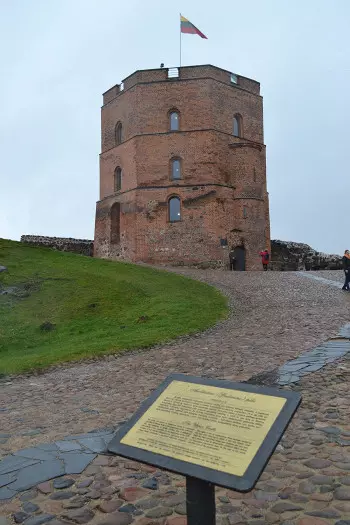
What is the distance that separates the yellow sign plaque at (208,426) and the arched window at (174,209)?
89.4ft

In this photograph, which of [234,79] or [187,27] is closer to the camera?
→ [187,27]

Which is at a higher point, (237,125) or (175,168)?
(237,125)

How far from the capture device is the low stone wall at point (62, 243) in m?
32.7

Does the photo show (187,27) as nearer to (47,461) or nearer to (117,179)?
(117,179)

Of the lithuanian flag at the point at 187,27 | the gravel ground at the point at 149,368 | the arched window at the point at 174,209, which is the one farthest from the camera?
the lithuanian flag at the point at 187,27

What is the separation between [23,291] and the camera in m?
17.3

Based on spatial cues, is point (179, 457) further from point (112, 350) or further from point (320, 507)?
point (112, 350)

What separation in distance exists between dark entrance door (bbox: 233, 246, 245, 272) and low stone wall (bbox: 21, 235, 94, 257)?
1139 centimetres

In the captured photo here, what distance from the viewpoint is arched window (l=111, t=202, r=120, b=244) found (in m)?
33.1

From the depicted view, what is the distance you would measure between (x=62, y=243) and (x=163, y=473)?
3050 cm

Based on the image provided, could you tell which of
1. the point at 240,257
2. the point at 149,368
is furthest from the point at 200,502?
the point at 240,257

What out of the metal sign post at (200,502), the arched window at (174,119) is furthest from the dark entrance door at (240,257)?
the metal sign post at (200,502)

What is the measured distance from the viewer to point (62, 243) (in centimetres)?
3356

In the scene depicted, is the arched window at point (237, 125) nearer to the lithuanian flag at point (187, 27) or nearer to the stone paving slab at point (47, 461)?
the lithuanian flag at point (187, 27)
